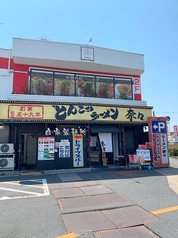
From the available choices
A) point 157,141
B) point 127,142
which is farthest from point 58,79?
point 157,141

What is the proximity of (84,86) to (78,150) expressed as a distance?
480cm

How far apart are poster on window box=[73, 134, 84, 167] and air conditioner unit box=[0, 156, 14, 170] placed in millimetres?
3641

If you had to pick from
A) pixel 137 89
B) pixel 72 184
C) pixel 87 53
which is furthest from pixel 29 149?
pixel 137 89

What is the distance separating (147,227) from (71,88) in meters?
10.7

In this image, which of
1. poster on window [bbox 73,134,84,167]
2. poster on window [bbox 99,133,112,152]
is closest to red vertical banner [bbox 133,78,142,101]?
poster on window [bbox 99,133,112,152]

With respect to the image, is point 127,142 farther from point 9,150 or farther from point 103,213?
point 103,213

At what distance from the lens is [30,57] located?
12227 millimetres

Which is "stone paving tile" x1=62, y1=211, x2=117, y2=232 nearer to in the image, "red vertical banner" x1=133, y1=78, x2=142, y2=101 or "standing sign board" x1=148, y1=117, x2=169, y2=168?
"standing sign board" x1=148, y1=117, x2=169, y2=168

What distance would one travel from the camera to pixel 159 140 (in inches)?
495

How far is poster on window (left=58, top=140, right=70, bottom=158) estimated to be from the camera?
11414mm

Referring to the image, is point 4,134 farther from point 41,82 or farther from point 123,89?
point 123,89

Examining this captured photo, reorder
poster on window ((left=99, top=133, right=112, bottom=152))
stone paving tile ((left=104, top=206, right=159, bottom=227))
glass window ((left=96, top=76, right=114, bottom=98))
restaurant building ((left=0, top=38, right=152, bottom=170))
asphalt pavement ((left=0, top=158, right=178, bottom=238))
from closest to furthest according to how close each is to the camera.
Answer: asphalt pavement ((left=0, top=158, right=178, bottom=238)), stone paving tile ((left=104, top=206, right=159, bottom=227)), restaurant building ((left=0, top=38, right=152, bottom=170)), poster on window ((left=99, top=133, right=112, bottom=152)), glass window ((left=96, top=76, right=114, bottom=98))

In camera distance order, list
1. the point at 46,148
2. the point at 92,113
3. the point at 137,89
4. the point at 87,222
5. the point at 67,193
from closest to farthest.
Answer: the point at 87,222 < the point at 67,193 < the point at 46,148 < the point at 92,113 < the point at 137,89

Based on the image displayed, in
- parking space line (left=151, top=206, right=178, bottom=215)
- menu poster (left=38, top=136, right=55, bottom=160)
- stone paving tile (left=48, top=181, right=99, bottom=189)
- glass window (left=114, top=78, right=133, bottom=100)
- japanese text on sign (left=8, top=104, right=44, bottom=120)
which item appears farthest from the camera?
glass window (left=114, top=78, right=133, bottom=100)
